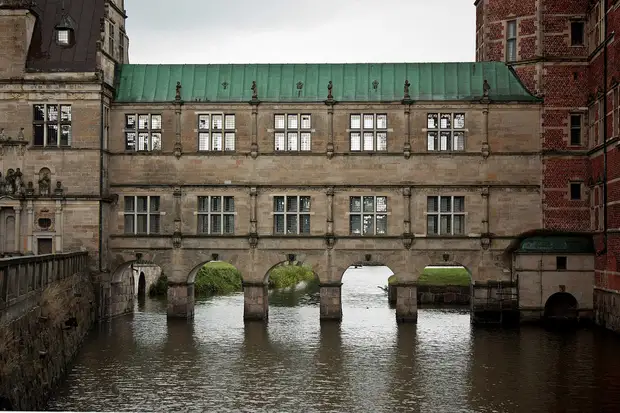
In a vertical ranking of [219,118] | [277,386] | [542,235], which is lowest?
[277,386]

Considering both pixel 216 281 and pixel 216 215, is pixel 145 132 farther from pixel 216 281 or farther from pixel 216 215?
pixel 216 281

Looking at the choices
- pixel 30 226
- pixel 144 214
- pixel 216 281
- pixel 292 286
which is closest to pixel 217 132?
pixel 144 214

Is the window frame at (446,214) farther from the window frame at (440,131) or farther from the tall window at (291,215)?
the tall window at (291,215)

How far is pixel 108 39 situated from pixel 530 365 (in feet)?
80.5

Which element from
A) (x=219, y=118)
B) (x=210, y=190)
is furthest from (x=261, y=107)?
(x=210, y=190)

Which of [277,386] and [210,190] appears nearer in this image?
[277,386]

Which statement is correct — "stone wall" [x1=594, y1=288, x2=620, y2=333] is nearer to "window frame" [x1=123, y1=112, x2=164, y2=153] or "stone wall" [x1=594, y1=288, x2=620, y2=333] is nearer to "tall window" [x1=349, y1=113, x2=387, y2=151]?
"tall window" [x1=349, y1=113, x2=387, y2=151]

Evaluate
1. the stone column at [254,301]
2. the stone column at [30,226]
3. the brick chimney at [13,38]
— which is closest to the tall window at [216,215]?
the stone column at [254,301]

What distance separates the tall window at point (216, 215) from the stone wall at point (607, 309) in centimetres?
1636

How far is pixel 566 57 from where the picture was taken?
132ft

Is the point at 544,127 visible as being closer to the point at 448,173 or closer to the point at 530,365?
the point at 448,173

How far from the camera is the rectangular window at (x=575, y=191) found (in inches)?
1578

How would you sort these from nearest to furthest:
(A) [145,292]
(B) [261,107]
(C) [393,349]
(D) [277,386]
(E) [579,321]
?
(D) [277,386] → (C) [393,349] → (E) [579,321] → (B) [261,107] → (A) [145,292]

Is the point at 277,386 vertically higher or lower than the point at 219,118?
lower
